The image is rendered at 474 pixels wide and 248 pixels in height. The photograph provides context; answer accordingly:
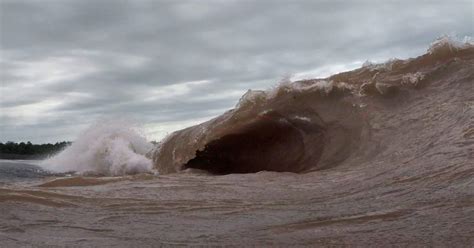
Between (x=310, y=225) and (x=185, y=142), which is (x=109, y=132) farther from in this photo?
(x=310, y=225)

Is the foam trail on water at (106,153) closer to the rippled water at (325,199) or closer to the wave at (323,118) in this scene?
the wave at (323,118)

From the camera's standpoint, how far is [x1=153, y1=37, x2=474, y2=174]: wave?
25.5 ft

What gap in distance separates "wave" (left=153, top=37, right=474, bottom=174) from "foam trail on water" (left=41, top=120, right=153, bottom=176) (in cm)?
51

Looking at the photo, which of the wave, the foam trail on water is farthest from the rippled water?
the foam trail on water

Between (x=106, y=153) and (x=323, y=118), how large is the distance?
4769 millimetres

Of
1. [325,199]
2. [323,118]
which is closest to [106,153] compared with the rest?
[323,118]

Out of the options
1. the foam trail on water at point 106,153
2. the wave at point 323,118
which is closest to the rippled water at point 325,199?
the wave at point 323,118

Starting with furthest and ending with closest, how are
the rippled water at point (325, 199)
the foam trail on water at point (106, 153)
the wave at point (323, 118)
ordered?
the foam trail on water at point (106, 153)
the wave at point (323, 118)
the rippled water at point (325, 199)

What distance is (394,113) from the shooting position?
316 inches

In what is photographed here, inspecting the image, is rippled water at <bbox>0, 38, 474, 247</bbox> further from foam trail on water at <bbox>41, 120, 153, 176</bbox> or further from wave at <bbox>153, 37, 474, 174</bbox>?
foam trail on water at <bbox>41, 120, 153, 176</bbox>

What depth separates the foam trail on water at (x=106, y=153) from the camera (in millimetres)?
10688

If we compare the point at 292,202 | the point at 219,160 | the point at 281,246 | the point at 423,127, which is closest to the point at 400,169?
the point at 292,202

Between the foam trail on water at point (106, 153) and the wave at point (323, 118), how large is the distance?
509 mm

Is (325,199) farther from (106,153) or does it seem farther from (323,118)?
(106,153)
